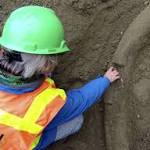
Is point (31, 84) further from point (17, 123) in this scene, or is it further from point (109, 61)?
point (109, 61)

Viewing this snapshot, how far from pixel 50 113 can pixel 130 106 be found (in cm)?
56

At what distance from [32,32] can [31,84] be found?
0.84 ft

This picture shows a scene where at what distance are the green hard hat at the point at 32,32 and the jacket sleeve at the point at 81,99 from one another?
0.30 meters

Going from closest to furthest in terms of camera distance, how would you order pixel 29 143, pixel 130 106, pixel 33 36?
1. pixel 33 36
2. pixel 29 143
3. pixel 130 106

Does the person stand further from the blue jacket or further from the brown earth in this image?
the brown earth

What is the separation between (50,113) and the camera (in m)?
2.54

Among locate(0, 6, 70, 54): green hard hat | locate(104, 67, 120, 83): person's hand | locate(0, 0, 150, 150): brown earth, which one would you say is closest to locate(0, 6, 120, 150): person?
locate(0, 6, 70, 54): green hard hat

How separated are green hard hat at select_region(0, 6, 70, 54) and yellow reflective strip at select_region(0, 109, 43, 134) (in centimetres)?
34

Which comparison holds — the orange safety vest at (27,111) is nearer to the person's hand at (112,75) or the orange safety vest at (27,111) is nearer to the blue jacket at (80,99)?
the blue jacket at (80,99)

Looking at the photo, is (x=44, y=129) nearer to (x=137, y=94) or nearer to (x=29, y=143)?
(x=29, y=143)

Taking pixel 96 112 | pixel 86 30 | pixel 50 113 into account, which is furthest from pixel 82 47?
pixel 50 113

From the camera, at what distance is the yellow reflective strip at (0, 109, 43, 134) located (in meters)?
2.53

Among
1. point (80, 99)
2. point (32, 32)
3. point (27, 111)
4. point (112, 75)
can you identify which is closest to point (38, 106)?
point (27, 111)

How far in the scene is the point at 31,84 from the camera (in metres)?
2.52
